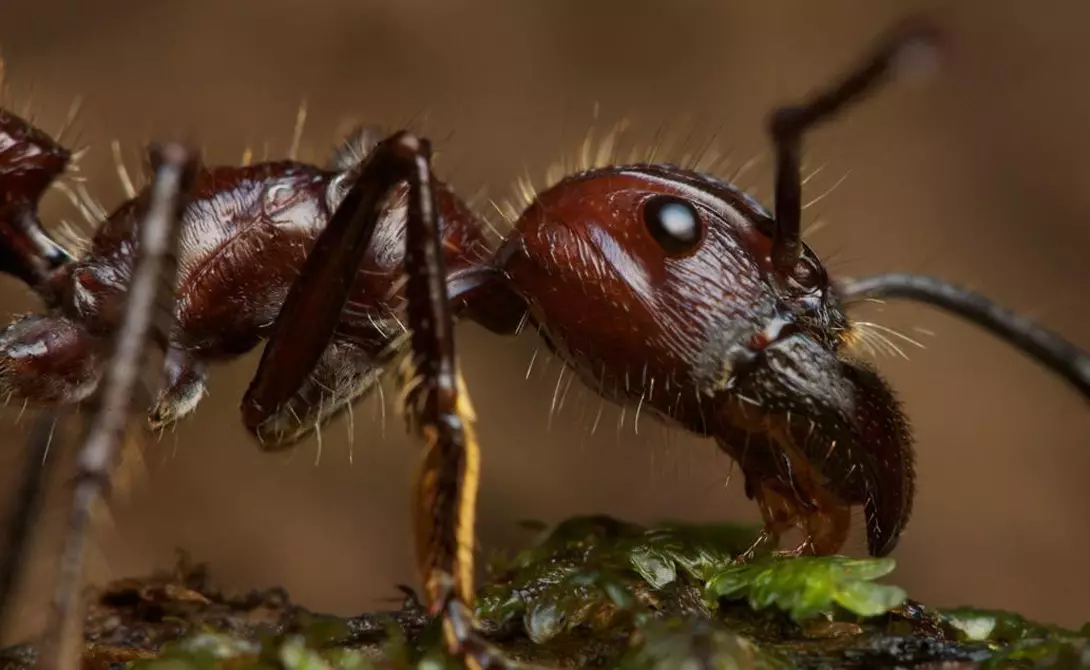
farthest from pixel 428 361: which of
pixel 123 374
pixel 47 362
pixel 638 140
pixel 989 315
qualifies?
pixel 638 140

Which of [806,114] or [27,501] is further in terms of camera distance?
[27,501]

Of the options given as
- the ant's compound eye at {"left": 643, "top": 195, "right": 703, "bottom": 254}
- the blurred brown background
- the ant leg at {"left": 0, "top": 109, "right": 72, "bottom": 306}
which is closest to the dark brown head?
the ant's compound eye at {"left": 643, "top": 195, "right": 703, "bottom": 254}

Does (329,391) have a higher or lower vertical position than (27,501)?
→ higher

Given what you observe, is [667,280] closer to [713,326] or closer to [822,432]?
[713,326]

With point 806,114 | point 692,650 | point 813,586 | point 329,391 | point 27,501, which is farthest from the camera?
point 27,501

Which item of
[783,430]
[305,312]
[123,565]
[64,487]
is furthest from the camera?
[123,565]

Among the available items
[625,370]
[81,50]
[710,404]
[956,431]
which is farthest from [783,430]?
[81,50]

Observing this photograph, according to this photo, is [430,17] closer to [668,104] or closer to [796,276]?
[668,104]
